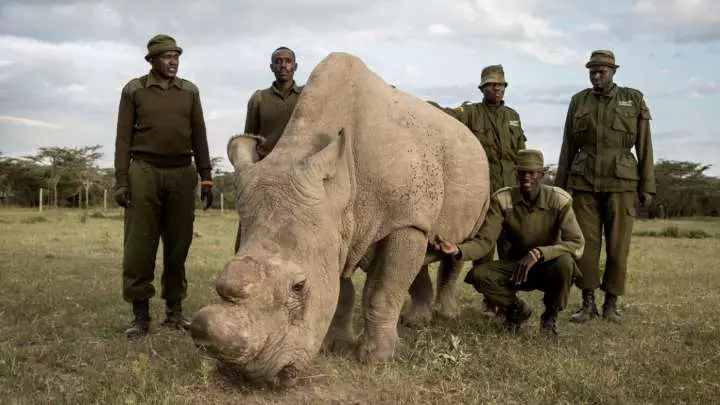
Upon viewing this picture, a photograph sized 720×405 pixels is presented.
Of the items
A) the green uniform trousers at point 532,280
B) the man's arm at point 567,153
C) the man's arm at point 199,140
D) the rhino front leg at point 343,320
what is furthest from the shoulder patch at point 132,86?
the man's arm at point 567,153

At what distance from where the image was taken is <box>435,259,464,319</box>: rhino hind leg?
792cm

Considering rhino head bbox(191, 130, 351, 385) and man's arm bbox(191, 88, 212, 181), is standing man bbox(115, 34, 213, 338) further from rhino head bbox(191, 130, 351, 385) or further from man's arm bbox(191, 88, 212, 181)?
rhino head bbox(191, 130, 351, 385)

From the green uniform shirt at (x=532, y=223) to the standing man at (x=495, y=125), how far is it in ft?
3.55

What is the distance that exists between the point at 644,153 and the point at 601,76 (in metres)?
0.94

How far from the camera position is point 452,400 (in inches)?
190

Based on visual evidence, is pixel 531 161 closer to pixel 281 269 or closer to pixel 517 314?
pixel 517 314

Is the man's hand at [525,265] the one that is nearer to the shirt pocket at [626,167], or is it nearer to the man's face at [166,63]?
the shirt pocket at [626,167]

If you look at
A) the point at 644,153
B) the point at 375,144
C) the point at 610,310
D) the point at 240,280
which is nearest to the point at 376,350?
the point at 375,144

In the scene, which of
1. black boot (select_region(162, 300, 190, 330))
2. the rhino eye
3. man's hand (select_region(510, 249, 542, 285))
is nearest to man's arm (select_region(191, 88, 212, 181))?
black boot (select_region(162, 300, 190, 330))

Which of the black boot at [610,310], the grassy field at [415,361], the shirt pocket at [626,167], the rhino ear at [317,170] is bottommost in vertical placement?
the grassy field at [415,361]

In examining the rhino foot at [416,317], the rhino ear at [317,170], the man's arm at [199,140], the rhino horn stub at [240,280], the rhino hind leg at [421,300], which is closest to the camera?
the rhino horn stub at [240,280]

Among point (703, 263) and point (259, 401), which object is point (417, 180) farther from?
point (703, 263)

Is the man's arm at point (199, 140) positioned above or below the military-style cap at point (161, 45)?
below

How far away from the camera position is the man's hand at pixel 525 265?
6539mm
